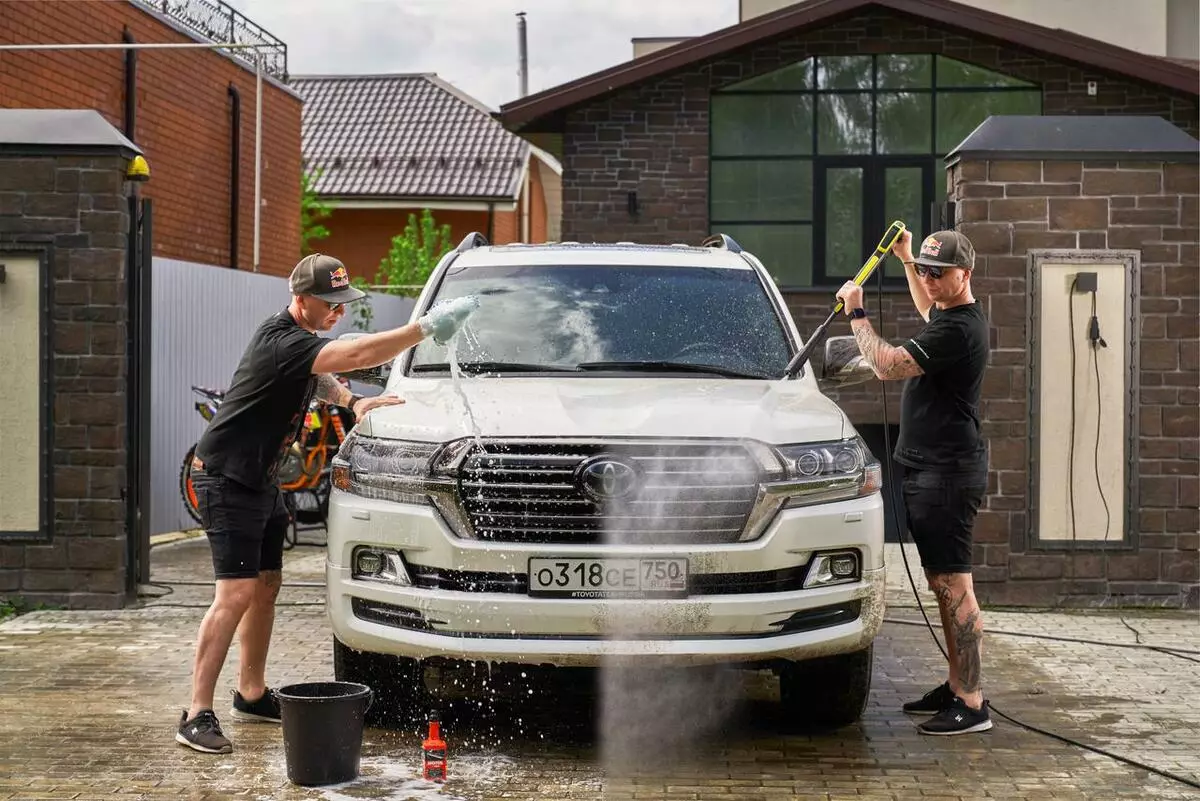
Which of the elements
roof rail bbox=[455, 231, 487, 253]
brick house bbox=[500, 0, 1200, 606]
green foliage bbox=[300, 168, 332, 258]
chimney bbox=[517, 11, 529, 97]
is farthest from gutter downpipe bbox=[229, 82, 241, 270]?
chimney bbox=[517, 11, 529, 97]

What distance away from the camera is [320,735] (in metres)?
6.07

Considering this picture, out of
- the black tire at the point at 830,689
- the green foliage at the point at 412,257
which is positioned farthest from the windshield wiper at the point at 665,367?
the green foliage at the point at 412,257

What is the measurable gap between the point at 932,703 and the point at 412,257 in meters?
27.6

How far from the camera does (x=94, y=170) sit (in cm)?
1024

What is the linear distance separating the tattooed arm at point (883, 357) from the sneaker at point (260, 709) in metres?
2.88

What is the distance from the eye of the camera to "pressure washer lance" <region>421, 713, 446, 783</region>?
20.3 ft

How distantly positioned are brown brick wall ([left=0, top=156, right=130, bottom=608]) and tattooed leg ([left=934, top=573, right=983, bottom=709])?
5372 millimetres

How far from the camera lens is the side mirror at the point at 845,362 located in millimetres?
7387

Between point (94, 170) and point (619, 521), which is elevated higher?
point (94, 170)

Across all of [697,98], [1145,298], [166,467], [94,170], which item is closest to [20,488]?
[94,170]

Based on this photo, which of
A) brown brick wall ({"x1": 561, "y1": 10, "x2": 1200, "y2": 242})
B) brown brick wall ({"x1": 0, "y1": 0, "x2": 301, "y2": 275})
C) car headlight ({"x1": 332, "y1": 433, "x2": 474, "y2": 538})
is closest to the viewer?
car headlight ({"x1": 332, "y1": 433, "x2": 474, "y2": 538})

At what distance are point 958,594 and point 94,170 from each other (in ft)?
19.2

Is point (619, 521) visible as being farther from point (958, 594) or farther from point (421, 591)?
point (958, 594)

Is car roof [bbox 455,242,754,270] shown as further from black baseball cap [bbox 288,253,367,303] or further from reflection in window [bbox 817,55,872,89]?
reflection in window [bbox 817,55,872,89]
